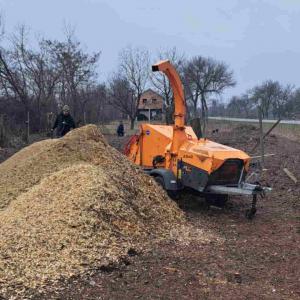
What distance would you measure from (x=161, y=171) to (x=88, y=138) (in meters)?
1.57

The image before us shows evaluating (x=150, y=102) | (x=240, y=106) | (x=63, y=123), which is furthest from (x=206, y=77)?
(x=63, y=123)

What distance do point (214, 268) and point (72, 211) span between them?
6.63ft

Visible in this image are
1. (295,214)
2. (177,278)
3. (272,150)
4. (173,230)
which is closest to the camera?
(177,278)

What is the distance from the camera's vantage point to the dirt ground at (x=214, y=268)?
5.23 m

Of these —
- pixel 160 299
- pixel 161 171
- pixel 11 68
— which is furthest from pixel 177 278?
pixel 11 68

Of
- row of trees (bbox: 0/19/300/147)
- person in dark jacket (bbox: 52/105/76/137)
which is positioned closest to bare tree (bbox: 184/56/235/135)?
row of trees (bbox: 0/19/300/147)

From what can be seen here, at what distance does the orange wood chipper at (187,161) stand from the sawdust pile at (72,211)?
797mm

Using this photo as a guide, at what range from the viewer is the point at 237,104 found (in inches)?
3115

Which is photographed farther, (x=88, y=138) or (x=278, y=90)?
(x=278, y=90)

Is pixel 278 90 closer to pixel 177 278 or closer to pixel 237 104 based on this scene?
pixel 237 104

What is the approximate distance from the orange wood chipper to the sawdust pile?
0.80m

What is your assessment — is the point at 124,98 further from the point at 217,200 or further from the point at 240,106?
the point at 217,200

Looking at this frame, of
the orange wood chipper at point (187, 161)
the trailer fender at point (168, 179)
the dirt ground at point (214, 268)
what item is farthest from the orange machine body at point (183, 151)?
the dirt ground at point (214, 268)

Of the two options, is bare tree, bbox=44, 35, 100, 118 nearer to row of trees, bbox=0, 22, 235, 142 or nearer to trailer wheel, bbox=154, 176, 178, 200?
row of trees, bbox=0, 22, 235, 142
